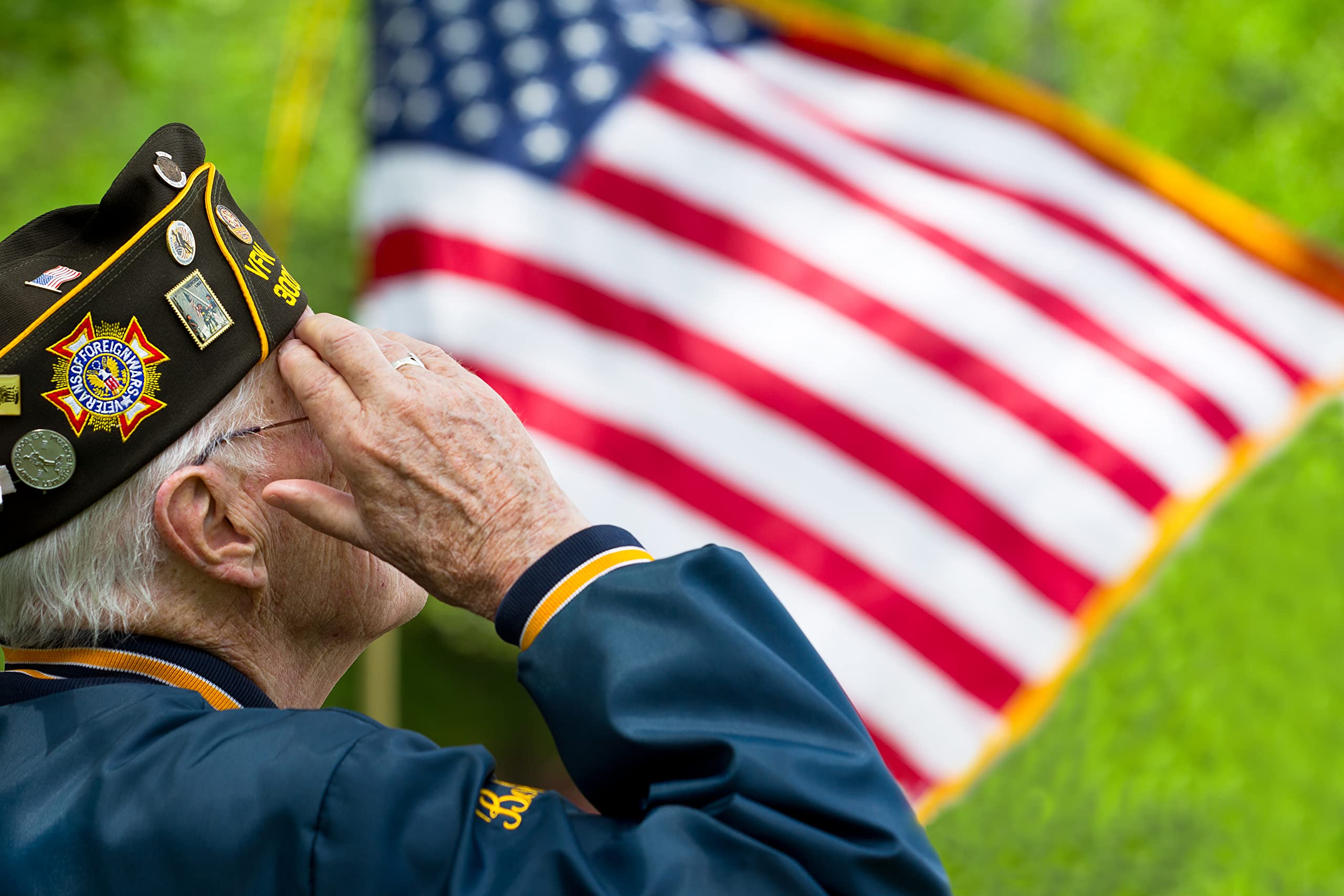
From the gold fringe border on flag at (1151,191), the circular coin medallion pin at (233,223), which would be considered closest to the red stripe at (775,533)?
the gold fringe border on flag at (1151,191)

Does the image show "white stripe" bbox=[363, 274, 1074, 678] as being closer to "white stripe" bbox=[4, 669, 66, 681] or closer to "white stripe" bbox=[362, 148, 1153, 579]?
"white stripe" bbox=[362, 148, 1153, 579]

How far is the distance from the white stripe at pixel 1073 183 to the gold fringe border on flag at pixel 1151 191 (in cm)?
4

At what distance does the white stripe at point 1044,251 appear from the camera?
433 centimetres

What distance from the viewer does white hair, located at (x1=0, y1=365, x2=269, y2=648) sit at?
56.8 inches

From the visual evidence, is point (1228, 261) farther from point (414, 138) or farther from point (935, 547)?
point (414, 138)

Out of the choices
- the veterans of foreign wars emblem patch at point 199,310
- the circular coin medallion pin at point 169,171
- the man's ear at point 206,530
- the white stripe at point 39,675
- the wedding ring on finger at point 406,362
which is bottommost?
the white stripe at point 39,675

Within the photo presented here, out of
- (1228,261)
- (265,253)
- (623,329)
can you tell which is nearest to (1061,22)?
(1228,261)

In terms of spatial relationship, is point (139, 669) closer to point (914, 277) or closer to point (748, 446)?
point (748, 446)

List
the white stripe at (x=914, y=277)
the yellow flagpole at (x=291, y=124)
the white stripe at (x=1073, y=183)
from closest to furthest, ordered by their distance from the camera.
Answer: the white stripe at (x=914, y=277)
the white stripe at (x=1073, y=183)
the yellow flagpole at (x=291, y=124)

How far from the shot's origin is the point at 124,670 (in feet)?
4.71

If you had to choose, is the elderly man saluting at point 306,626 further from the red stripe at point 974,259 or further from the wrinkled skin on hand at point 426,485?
the red stripe at point 974,259

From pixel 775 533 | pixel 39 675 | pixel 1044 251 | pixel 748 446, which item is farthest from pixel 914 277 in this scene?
pixel 39 675

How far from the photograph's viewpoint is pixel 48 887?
126 centimetres

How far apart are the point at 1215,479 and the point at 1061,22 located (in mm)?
8183
